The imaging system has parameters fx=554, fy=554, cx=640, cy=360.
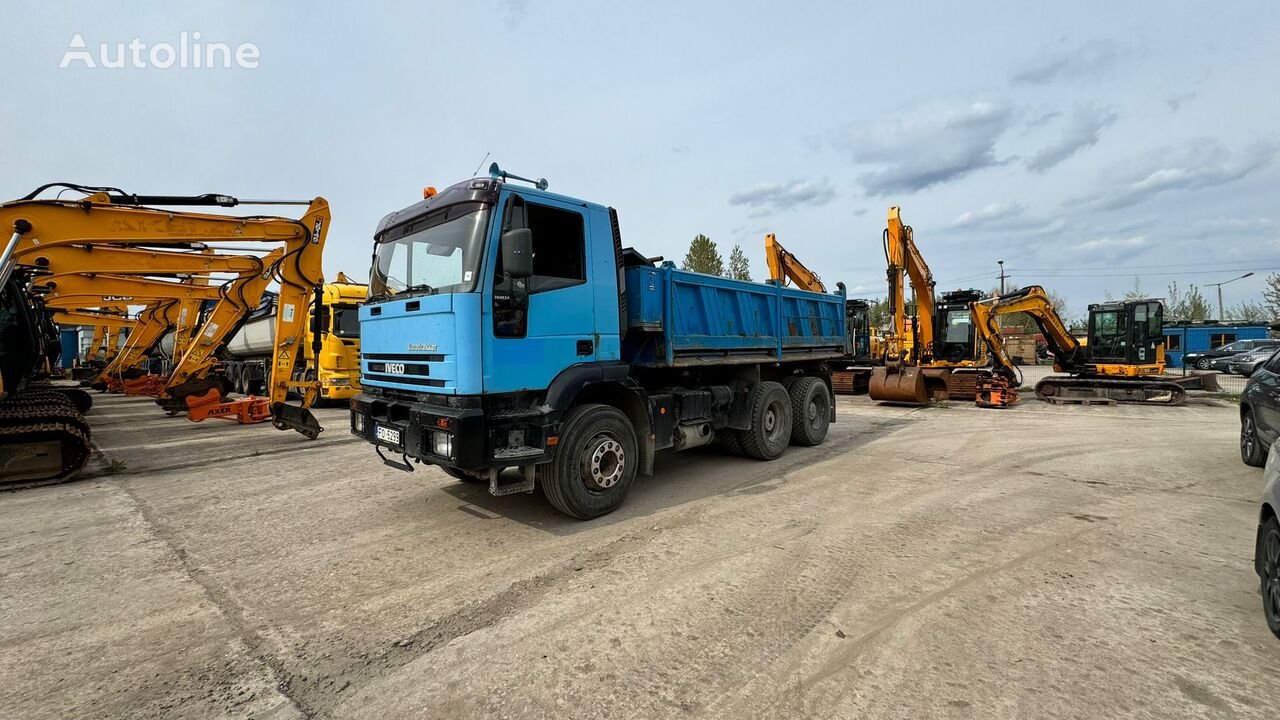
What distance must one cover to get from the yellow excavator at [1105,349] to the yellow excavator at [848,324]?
3.93 m

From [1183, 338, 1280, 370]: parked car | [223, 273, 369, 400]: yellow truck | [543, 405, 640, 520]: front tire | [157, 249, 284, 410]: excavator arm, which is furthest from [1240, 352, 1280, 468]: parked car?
[1183, 338, 1280, 370]: parked car

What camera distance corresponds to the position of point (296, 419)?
32.0ft

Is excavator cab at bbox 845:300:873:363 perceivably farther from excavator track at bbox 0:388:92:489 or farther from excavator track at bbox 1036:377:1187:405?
excavator track at bbox 0:388:92:489

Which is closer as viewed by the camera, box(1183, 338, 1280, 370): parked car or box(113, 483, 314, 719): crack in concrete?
box(113, 483, 314, 719): crack in concrete

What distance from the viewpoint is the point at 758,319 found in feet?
25.4

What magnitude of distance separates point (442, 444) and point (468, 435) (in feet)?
0.91

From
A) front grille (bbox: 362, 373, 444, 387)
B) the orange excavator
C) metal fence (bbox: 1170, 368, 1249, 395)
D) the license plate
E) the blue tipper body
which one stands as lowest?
metal fence (bbox: 1170, 368, 1249, 395)

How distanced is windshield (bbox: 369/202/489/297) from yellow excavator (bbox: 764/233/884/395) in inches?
316

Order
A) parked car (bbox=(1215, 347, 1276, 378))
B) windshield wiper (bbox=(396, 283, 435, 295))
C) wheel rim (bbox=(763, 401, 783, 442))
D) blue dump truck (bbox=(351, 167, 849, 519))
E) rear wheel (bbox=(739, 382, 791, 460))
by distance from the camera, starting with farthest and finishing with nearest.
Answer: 1. parked car (bbox=(1215, 347, 1276, 378))
2. wheel rim (bbox=(763, 401, 783, 442))
3. rear wheel (bbox=(739, 382, 791, 460))
4. windshield wiper (bbox=(396, 283, 435, 295))
5. blue dump truck (bbox=(351, 167, 849, 519))

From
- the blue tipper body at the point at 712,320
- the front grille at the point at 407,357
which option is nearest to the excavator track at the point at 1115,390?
the blue tipper body at the point at 712,320

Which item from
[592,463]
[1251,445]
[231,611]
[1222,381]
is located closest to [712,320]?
[592,463]

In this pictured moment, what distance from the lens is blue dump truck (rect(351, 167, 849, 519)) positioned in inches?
175

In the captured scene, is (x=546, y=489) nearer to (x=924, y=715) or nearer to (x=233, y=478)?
(x=924, y=715)

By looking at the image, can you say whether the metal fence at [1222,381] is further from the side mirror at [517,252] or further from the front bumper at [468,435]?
the side mirror at [517,252]
